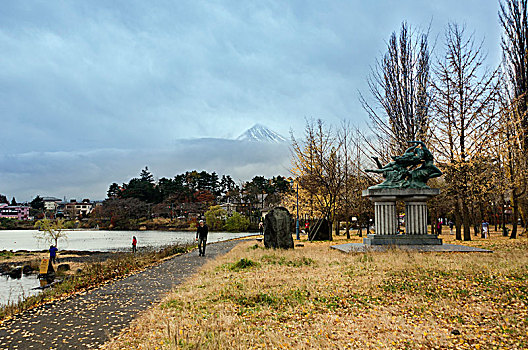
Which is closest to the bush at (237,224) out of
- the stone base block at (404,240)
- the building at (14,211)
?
the stone base block at (404,240)

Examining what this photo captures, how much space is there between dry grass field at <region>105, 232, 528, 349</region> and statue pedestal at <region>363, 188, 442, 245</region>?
5163 mm

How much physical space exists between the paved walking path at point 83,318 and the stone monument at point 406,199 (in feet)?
29.4

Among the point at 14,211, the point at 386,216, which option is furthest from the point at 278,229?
the point at 14,211

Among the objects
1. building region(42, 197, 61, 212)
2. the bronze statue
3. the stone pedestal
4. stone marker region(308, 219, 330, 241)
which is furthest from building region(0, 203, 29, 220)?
the bronze statue

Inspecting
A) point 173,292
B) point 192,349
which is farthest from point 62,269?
point 192,349

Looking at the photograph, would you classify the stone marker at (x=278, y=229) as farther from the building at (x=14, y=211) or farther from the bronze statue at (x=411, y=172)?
the building at (x=14, y=211)

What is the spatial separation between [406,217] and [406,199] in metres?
0.76

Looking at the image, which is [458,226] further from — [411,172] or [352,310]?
[352,310]

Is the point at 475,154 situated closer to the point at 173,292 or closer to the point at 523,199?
the point at 523,199

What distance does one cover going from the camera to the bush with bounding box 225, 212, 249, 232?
6712cm

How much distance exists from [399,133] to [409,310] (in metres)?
21.3

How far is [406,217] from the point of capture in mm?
16328

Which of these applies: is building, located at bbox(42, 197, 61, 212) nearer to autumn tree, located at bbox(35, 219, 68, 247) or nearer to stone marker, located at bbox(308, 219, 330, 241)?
autumn tree, located at bbox(35, 219, 68, 247)

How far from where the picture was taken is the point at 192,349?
5141mm
